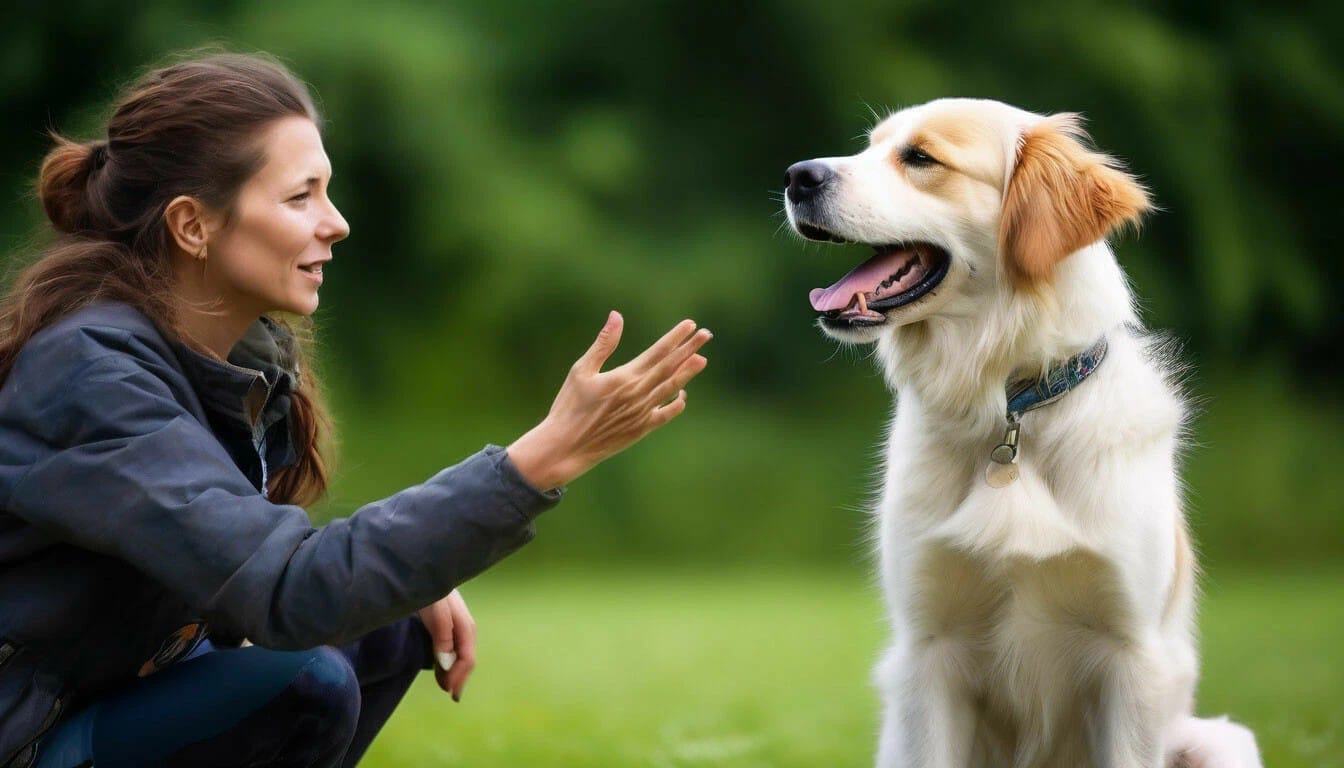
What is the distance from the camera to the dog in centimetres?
245

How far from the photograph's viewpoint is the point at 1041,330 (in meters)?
2.53

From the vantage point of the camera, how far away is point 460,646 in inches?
98.5

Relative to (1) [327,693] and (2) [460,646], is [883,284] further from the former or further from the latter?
(1) [327,693]

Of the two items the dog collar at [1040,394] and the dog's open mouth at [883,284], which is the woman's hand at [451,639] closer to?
the dog's open mouth at [883,284]

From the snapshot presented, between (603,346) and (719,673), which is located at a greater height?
(603,346)

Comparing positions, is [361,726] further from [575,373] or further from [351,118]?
[351,118]

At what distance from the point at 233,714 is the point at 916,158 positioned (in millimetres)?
1470

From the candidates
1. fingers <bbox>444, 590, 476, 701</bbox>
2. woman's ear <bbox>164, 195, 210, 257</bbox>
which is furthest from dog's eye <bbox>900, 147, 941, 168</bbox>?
woman's ear <bbox>164, 195, 210, 257</bbox>

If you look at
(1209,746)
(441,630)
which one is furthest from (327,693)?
(1209,746)

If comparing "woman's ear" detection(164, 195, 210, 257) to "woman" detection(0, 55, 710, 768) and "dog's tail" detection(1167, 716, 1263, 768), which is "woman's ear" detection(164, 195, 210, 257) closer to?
"woman" detection(0, 55, 710, 768)

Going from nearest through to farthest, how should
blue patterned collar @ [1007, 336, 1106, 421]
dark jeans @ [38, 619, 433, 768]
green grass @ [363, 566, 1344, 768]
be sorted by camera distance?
dark jeans @ [38, 619, 433, 768], blue patterned collar @ [1007, 336, 1106, 421], green grass @ [363, 566, 1344, 768]

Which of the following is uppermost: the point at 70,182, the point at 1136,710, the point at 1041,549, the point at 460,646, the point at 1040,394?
the point at 70,182

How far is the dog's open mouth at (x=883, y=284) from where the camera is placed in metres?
2.58

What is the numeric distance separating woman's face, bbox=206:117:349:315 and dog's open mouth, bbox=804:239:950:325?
2.81ft
